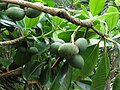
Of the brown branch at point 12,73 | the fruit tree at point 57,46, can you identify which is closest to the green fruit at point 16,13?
the fruit tree at point 57,46

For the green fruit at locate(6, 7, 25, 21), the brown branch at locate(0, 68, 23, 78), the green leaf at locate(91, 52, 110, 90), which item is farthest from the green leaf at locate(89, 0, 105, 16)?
the brown branch at locate(0, 68, 23, 78)

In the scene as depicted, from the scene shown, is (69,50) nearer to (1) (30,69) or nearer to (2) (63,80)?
(2) (63,80)

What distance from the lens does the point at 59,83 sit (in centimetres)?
83

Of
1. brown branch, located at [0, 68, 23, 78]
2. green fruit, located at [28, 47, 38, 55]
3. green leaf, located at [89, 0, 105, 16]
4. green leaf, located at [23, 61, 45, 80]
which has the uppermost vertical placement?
green leaf, located at [89, 0, 105, 16]

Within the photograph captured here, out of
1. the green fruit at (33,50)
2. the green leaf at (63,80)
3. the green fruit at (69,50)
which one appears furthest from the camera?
the green fruit at (33,50)

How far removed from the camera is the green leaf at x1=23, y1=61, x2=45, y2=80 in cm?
96

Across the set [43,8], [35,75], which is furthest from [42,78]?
[43,8]

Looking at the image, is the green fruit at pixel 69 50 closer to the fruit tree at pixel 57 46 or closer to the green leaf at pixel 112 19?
the fruit tree at pixel 57 46

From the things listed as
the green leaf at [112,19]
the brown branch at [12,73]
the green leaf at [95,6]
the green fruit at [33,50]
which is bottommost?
the brown branch at [12,73]

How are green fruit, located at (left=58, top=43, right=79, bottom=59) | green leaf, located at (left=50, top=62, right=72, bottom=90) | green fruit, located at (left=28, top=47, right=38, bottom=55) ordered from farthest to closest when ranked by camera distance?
1. green fruit, located at (left=28, top=47, right=38, bottom=55)
2. green leaf, located at (left=50, top=62, right=72, bottom=90)
3. green fruit, located at (left=58, top=43, right=79, bottom=59)

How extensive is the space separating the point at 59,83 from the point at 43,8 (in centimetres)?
30

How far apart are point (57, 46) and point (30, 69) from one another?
0.20m

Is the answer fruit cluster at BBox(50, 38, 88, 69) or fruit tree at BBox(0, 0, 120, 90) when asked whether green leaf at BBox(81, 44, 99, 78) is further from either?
fruit cluster at BBox(50, 38, 88, 69)

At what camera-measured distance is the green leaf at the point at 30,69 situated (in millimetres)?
963
